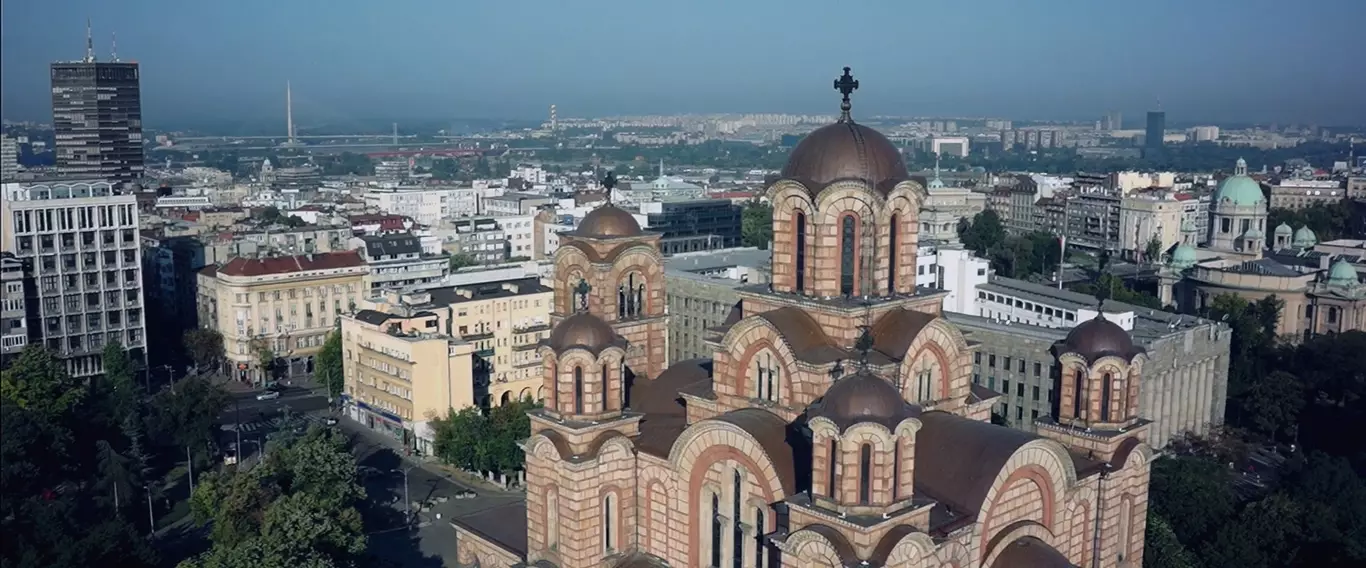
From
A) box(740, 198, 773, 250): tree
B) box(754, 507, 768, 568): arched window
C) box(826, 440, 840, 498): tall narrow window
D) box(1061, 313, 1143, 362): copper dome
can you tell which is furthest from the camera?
box(740, 198, 773, 250): tree

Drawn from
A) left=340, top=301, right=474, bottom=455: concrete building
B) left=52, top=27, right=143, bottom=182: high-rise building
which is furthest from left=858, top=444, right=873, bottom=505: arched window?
left=52, top=27, right=143, bottom=182: high-rise building

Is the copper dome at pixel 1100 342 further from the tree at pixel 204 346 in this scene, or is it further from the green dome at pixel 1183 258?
the green dome at pixel 1183 258

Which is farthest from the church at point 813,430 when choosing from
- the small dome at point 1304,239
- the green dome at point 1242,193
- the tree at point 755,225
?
the tree at point 755,225

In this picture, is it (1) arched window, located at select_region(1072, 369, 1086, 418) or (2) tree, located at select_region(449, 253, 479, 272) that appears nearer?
(1) arched window, located at select_region(1072, 369, 1086, 418)

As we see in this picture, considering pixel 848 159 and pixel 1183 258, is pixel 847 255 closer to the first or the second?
pixel 848 159

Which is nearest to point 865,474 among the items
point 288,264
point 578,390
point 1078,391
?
point 578,390

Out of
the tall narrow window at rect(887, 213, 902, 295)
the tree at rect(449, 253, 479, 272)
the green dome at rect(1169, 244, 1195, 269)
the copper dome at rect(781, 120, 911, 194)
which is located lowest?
the tree at rect(449, 253, 479, 272)

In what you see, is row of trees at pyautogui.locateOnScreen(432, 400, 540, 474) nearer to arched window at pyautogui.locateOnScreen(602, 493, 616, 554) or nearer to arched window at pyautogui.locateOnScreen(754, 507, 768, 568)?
arched window at pyautogui.locateOnScreen(602, 493, 616, 554)
